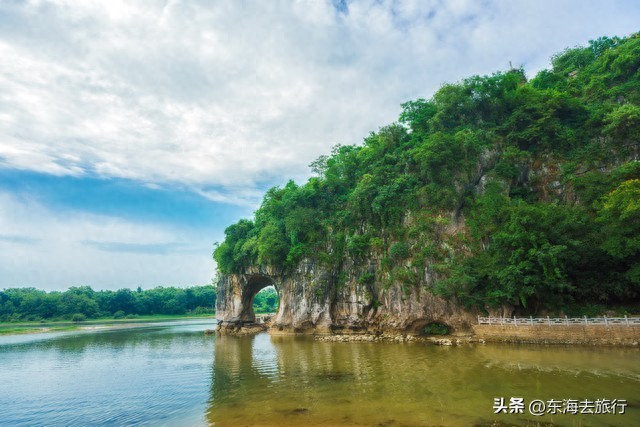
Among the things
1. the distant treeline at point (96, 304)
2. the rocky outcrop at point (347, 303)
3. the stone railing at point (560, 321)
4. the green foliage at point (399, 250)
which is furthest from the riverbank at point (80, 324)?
the stone railing at point (560, 321)

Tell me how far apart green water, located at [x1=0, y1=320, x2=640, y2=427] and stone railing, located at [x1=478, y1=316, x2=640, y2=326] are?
1993 millimetres

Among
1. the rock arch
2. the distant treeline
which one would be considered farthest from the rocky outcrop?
the distant treeline

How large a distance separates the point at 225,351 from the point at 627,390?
2373 cm

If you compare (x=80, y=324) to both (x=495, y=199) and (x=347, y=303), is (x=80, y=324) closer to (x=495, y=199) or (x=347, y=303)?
(x=347, y=303)

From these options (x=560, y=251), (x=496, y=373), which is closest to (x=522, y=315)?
(x=560, y=251)

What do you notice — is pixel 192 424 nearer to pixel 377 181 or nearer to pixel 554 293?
pixel 554 293

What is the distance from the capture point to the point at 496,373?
14203 mm

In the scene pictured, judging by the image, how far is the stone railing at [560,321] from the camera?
18.8m

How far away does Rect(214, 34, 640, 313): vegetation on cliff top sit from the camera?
2072 centimetres

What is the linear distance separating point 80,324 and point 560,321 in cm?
7568

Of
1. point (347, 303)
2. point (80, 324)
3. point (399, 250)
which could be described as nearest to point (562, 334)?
point (399, 250)

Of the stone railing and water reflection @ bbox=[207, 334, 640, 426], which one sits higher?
the stone railing

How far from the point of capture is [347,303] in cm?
3180

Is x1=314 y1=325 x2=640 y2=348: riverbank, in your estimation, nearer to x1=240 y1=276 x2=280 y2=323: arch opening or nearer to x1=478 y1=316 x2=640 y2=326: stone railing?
x1=478 y1=316 x2=640 y2=326: stone railing
